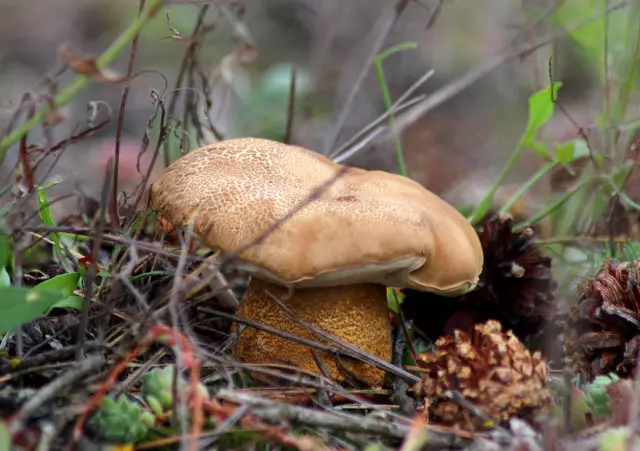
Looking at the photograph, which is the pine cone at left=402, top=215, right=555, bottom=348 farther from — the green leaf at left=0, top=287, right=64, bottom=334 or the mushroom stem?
the green leaf at left=0, top=287, right=64, bottom=334

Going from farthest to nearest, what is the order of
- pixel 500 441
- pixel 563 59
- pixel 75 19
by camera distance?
pixel 75 19 → pixel 563 59 → pixel 500 441

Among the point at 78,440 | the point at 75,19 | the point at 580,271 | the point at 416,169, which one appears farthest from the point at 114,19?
→ the point at 78,440

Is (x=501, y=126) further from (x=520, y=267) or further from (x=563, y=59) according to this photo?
(x=520, y=267)

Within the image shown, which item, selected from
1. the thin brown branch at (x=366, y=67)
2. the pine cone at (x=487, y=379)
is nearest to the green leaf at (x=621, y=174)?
the thin brown branch at (x=366, y=67)

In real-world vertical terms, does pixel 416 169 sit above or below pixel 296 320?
below

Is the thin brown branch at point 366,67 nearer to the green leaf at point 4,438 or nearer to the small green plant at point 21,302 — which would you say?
the small green plant at point 21,302

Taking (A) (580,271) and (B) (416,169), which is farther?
(B) (416,169)
